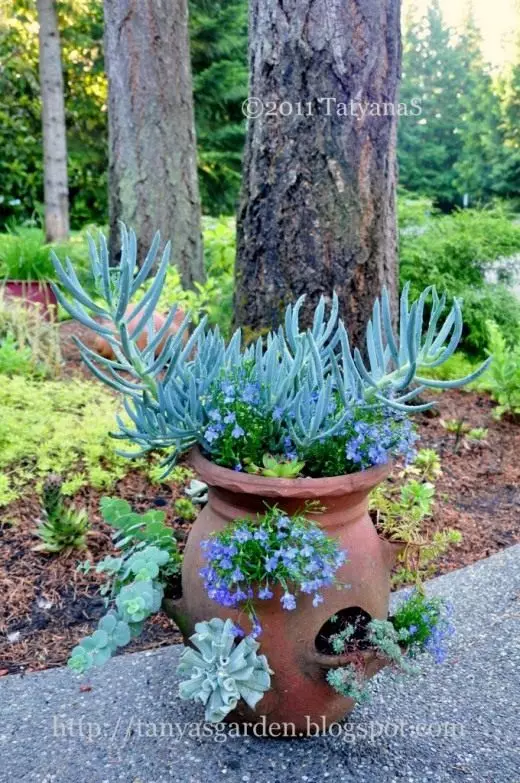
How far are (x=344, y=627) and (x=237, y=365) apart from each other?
0.66 metres

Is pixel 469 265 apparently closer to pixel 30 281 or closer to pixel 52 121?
pixel 30 281

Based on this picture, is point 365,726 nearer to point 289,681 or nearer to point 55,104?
point 289,681

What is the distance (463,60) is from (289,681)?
33.5 meters

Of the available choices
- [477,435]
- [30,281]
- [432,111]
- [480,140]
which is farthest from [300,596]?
[432,111]

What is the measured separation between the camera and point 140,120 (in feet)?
17.2

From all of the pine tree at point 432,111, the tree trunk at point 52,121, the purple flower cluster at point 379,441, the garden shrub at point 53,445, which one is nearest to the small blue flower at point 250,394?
the purple flower cluster at point 379,441

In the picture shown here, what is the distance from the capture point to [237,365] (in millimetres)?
1700

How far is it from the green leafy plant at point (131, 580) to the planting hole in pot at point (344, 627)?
40 cm

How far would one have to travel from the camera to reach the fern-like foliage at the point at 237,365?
1.44 metres

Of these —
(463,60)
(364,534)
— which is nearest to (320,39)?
(364,534)

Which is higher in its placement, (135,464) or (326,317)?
(326,317)

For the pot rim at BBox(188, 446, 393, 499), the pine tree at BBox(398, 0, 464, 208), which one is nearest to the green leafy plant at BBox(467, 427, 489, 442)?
the pot rim at BBox(188, 446, 393, 499)

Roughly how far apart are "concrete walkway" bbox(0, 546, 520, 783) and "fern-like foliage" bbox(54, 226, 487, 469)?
691 millimetres

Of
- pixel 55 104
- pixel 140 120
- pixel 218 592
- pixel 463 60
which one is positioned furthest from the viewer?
pixel 463 60
